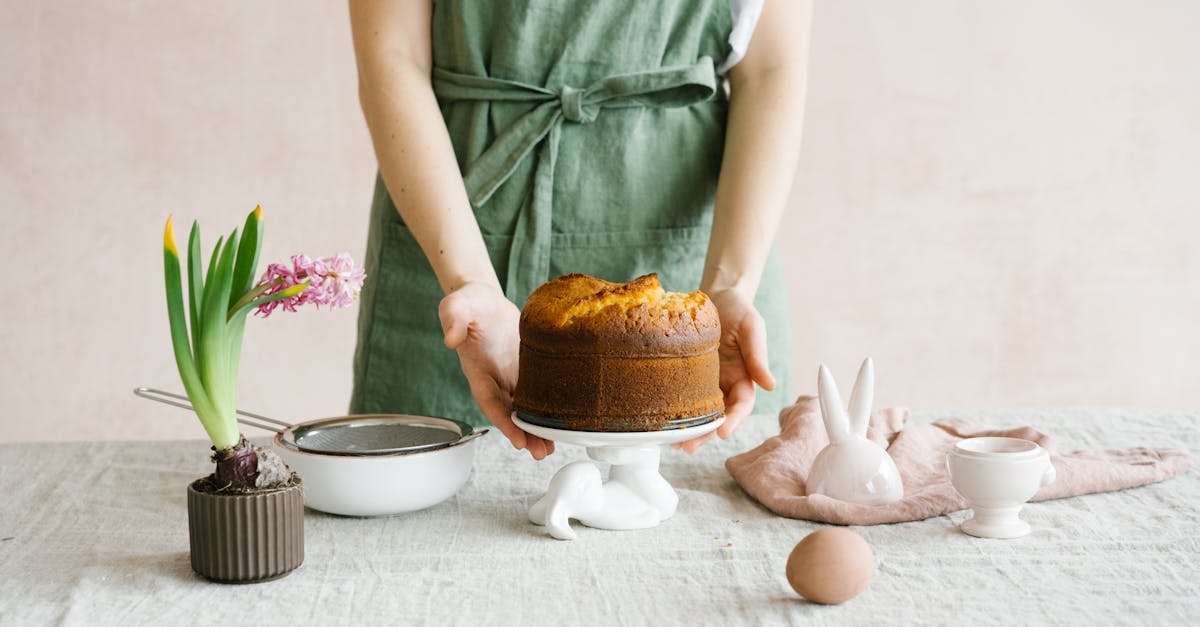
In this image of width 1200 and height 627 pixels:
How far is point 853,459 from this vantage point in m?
1.22

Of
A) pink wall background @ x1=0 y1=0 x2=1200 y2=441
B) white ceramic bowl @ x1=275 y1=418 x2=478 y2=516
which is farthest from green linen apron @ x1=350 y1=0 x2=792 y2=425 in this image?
pink wall background @ x1=0 y1=0 x2=1200 y2=441

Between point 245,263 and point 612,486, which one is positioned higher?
point 245,263

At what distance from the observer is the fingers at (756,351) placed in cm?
130

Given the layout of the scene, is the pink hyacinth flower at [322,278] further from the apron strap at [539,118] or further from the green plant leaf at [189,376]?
the apron strap at [539,118]

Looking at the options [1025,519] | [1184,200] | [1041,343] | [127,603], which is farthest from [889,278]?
[127,603]

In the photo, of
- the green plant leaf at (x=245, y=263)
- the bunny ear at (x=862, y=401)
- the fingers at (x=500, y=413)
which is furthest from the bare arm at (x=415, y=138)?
the bunny ear at (x=862, y=401)

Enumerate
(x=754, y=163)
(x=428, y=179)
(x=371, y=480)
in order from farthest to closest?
(x=754, y=163) → (x=428, y=179) → (x=371, y=480)

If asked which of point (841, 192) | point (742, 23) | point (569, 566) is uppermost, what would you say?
point (742, 23)

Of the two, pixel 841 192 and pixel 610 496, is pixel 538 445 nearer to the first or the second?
pixel 610 496

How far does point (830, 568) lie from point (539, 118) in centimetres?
90

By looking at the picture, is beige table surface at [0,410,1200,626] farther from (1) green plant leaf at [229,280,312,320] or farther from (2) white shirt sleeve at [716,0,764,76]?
(2) white shirt sleeve at [716,0,764,76]

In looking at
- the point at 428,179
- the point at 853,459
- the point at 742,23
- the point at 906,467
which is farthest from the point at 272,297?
the point at 742,23

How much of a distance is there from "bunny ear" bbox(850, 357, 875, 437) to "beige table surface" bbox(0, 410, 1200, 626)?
125 millimetres

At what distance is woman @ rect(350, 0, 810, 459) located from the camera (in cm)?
160
